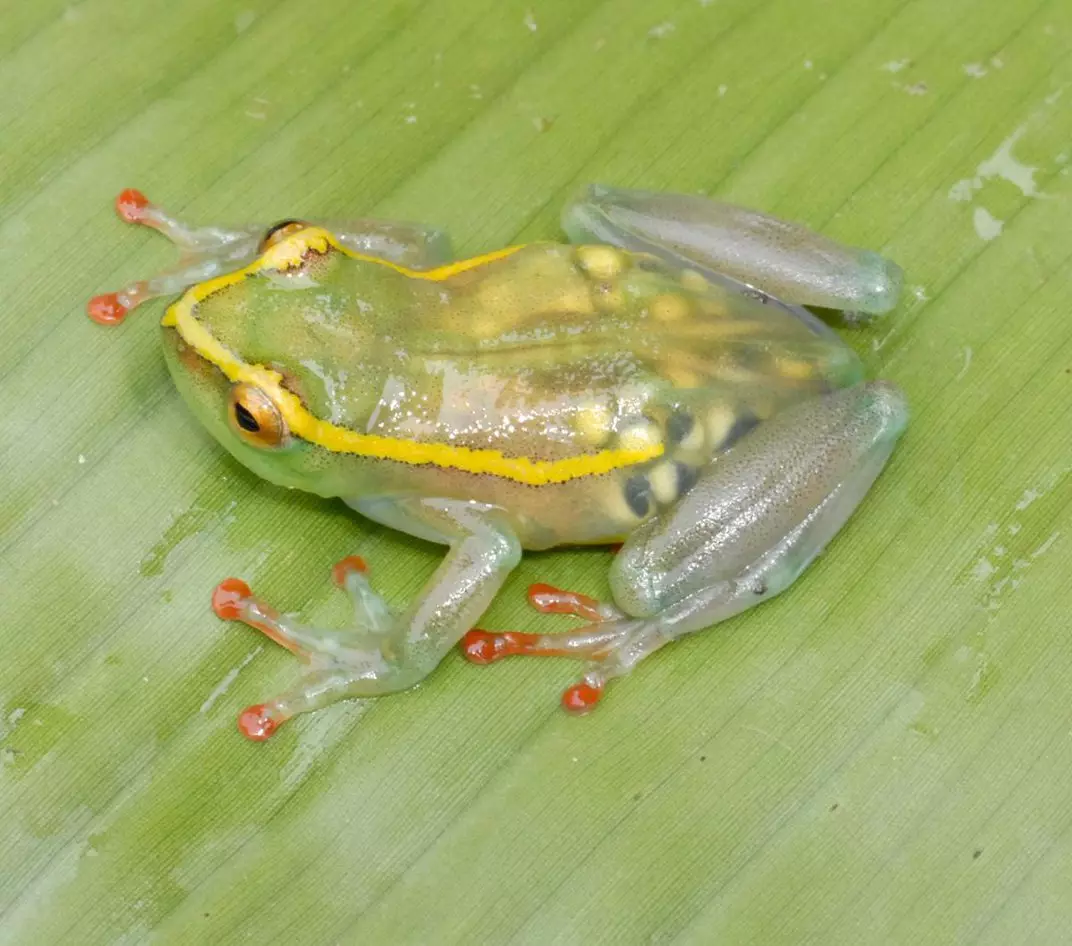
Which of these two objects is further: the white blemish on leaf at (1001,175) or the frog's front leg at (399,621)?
the white blemish on leaf at (1001,175)

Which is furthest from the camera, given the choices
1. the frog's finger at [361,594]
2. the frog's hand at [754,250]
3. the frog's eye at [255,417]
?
the frog's hand at [754,250]

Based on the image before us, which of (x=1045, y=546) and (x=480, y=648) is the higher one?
(x=1045, y=546)

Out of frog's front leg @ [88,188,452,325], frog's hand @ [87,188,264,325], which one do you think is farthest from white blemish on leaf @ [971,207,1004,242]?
frog's hand @ [87,188,264,325]

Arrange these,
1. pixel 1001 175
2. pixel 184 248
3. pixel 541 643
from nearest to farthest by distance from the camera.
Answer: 1. pixel 541 643
2. pixel 184 248
3. pixel 1001 175

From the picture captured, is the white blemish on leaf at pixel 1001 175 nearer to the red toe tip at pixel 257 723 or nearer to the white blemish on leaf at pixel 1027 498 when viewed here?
the white blemish on leaf at pixel 1027 498

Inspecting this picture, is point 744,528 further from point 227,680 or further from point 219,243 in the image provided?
point 219,243

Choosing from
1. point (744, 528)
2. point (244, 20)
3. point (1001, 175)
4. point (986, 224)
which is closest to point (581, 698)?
point (744, 528)

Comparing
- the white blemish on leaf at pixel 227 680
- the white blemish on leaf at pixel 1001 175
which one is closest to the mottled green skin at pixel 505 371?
the white blemish on leaf at pixel 227 680
